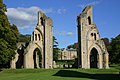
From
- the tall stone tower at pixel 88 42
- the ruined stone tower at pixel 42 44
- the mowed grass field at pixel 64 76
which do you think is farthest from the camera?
the ruined stone tower at pixel 42 44

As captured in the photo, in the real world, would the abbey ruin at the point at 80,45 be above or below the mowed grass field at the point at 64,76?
above

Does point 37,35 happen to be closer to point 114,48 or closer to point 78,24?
point 78,24

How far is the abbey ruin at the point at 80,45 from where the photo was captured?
64875 millimetres

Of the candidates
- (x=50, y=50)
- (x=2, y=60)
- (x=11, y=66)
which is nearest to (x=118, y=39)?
(x=50, y=50)

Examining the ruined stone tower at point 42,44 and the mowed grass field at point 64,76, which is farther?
the ruined stone tower at point 42,44

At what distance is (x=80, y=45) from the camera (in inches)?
2584

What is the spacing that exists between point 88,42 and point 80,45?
1952mm

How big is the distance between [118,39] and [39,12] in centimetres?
2688

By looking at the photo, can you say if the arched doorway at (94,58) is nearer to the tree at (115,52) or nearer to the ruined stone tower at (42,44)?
the ruined stone tower at (42,44)

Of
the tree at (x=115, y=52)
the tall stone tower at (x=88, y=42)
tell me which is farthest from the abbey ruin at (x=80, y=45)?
the tree at (x=115, y=52)

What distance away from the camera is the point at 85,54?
6475 cm

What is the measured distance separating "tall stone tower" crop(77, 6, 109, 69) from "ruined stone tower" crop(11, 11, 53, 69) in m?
6.89

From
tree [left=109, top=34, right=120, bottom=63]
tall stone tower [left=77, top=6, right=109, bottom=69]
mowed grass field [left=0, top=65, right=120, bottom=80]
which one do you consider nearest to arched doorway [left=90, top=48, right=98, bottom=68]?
tall stone tower [left=77, top=6, right=109, bottom=69]

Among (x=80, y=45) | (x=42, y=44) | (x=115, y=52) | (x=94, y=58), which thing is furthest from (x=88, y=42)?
(x=115, y=52)
